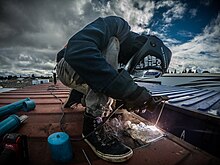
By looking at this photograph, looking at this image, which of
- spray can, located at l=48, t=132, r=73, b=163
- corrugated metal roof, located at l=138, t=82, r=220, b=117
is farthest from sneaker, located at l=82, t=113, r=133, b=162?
corrugated metal roof, located at l=138, t=82, r=220, b=117

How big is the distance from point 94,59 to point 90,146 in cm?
62

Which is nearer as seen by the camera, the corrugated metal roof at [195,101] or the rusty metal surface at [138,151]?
the rusty metal surface at [138,151]

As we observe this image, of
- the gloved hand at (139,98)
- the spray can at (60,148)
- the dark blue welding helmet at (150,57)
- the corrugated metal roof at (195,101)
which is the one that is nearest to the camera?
the spray can at (60,148)

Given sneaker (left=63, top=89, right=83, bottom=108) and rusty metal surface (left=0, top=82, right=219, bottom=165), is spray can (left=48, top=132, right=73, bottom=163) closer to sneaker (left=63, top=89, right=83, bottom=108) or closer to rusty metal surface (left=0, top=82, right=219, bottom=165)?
rusty metal surface (left=0, top=82, right=219, bottom=165)

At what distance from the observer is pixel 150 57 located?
3.72 feet

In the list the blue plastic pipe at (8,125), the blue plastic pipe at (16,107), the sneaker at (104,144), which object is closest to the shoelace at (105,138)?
the sneaker at (104,144)

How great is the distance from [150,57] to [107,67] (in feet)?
1.82

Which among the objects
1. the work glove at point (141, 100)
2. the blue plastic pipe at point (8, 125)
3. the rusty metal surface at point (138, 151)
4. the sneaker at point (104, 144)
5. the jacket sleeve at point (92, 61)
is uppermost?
the jacket sleeve at point (92, 61)

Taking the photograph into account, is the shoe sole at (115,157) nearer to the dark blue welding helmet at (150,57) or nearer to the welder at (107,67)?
the welder at (107,67)

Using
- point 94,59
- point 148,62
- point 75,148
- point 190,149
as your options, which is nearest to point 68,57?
point 94,59

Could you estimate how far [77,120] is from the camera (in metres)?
1.38

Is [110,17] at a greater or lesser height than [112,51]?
greater

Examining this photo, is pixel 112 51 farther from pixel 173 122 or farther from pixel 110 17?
pixel 173 122

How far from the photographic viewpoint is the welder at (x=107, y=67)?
740 millimetres
